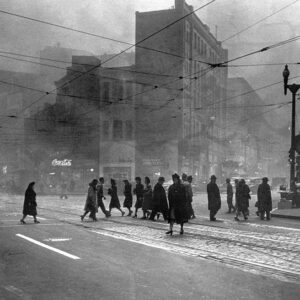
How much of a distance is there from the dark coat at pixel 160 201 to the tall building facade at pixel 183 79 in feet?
99.8

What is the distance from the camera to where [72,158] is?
5178 centimetres

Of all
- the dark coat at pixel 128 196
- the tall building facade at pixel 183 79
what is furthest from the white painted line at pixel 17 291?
the tall building facade at pixel 183 79

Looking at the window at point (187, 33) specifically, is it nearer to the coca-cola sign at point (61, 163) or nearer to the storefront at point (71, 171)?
the storefront at point (71, 171)

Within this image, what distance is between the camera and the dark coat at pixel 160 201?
14.8 meters

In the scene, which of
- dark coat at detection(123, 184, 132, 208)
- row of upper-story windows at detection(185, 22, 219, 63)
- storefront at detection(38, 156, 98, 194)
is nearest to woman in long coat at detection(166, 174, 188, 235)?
dark coat at detection(123, 184, 132, 208)

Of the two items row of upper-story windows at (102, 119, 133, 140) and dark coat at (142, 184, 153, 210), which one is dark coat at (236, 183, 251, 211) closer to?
dark coat at (142, 184, 153, 210)

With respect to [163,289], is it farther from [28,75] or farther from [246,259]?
[28,75]

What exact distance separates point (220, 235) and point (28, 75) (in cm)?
5811

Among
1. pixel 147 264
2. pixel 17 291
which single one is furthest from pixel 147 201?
pixel 17 291

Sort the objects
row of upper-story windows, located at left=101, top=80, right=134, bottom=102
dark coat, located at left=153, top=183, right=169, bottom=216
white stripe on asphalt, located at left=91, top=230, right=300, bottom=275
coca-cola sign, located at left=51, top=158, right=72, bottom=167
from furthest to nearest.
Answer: row of upper-story windows, located at left=101, top=80, right=134, bottom=102 < coca-cola sign, located at left=51, top=158, right=72, bottom=167 < dark coat, located at left=153, top=183, right=169, bottom=216 < white stripe on asphalt, located at left=91, top=230, right=300, bottom=275

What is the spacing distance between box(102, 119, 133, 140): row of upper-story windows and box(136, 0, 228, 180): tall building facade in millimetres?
1245

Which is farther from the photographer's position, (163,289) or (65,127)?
(65,127)

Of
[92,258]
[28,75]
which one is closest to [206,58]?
[28,75]

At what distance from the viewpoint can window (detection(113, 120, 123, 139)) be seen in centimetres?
5159
